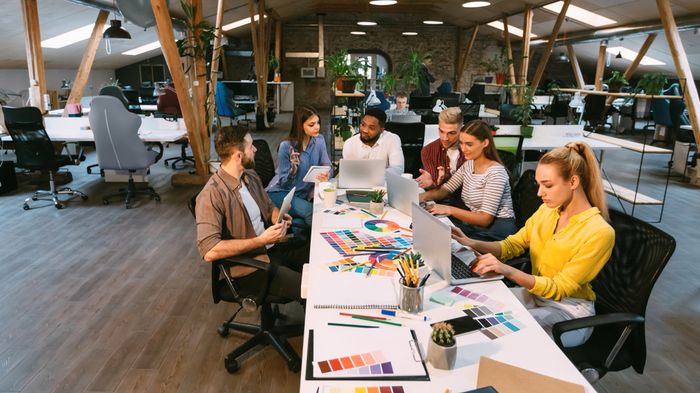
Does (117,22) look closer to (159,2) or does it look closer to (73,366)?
(159,2)

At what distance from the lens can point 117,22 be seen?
7.37 m

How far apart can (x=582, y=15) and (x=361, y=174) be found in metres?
10.4

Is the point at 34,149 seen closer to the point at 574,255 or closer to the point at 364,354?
the point at 364,354

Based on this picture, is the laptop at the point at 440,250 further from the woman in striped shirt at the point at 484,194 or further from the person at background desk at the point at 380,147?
the person at background desk at the point at 380,147

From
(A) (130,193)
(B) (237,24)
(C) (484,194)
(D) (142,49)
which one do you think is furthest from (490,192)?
(D) (142,49)

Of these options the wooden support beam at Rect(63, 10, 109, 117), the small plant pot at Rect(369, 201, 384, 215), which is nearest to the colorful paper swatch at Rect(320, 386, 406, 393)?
the small plant pot at Rect(369, 201, 384, 215)

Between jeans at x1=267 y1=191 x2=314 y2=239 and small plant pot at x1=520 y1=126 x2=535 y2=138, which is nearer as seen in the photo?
jeans at x1=267 y1=191 x2=314 y2=239

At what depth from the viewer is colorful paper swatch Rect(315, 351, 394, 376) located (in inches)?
52.1

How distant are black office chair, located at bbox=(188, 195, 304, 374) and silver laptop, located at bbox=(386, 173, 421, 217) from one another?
0.85 m

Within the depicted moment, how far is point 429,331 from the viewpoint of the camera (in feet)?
5.06

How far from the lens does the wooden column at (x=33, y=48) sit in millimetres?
6344

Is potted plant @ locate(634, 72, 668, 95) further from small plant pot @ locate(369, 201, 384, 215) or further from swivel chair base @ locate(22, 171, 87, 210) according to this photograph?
swivel chair base @ locate(22, 171, 87, 210)

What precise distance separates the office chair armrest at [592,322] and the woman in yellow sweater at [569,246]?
151 mm

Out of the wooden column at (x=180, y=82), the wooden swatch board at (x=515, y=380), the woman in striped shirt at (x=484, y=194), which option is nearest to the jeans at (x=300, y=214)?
the woman in striped shirt at (x=484, y=194)
